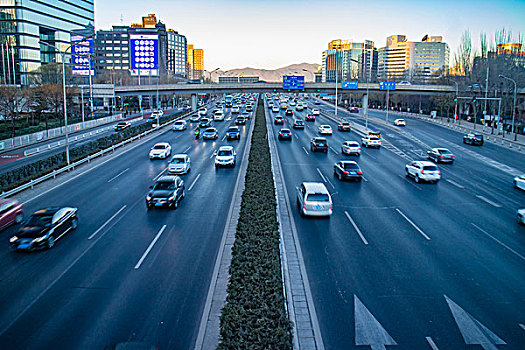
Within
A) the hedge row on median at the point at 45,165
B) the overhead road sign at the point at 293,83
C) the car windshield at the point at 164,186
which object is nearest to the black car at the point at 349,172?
the car windshield at the point at 164,186

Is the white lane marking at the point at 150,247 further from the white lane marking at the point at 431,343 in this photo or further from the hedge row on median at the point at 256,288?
the white lane marking at the point at 431,343

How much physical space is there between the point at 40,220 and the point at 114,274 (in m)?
5.45

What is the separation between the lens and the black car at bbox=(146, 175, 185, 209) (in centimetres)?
2278

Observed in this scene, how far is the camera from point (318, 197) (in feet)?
70.2

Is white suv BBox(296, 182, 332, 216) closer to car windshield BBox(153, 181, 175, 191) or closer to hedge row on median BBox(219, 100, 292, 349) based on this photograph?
hedge row on median BBox(219, 100, 292, 349)

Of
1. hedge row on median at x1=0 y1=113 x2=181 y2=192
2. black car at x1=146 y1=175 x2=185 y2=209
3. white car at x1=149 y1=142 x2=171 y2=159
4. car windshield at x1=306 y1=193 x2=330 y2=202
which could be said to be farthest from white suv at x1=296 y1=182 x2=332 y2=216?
white car at x1=149 y1=142 x2=171 y2=159

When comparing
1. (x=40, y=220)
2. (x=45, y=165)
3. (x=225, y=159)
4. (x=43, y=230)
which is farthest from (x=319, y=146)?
(x=43, y=230)

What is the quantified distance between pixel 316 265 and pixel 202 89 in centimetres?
7361

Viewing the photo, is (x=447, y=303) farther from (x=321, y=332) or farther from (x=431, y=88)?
(x=431, y=88)

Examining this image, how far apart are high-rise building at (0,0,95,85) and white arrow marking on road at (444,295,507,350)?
338 ft

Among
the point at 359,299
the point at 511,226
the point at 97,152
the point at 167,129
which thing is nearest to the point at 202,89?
the point at 167,129

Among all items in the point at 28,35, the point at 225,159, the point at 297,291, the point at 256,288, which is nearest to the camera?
the point at 256,288

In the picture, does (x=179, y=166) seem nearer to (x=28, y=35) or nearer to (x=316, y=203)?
(x=316, y=203)

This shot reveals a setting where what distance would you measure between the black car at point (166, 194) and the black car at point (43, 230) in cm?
474
